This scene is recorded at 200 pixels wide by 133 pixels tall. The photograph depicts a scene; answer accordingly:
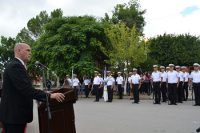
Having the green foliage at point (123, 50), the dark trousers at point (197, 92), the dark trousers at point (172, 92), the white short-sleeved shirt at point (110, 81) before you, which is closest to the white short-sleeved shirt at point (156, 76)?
the dark trousers at point (172, 92)

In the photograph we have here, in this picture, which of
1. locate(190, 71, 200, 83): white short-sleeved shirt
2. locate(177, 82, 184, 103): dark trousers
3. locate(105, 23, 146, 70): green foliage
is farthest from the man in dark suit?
locate(105, 23, 146, 70): green foliage

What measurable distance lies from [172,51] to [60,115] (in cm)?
4735

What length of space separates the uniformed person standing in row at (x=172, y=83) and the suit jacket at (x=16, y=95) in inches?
681

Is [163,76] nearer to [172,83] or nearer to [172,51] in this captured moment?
[172,83]

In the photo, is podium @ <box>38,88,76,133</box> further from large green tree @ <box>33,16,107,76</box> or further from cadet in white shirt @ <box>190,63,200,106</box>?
large green tree @ <box>33,16,107,76</box>

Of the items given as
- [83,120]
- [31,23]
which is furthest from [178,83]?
[31,23]

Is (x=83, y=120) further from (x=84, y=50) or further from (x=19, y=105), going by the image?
(x=84, y=50)

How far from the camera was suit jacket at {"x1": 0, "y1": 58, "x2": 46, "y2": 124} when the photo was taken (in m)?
5.75

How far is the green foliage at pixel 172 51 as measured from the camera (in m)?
52.8

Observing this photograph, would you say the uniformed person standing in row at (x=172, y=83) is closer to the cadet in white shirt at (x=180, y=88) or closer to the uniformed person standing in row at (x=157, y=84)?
the uniformed person standing in row at (x=157, y=84)

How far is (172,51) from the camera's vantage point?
53.2 metres

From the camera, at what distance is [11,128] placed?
580 cm

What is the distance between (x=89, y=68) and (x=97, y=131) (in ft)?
70.0

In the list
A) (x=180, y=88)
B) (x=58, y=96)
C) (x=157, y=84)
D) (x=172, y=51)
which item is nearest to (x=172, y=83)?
(x=157, y=84)
